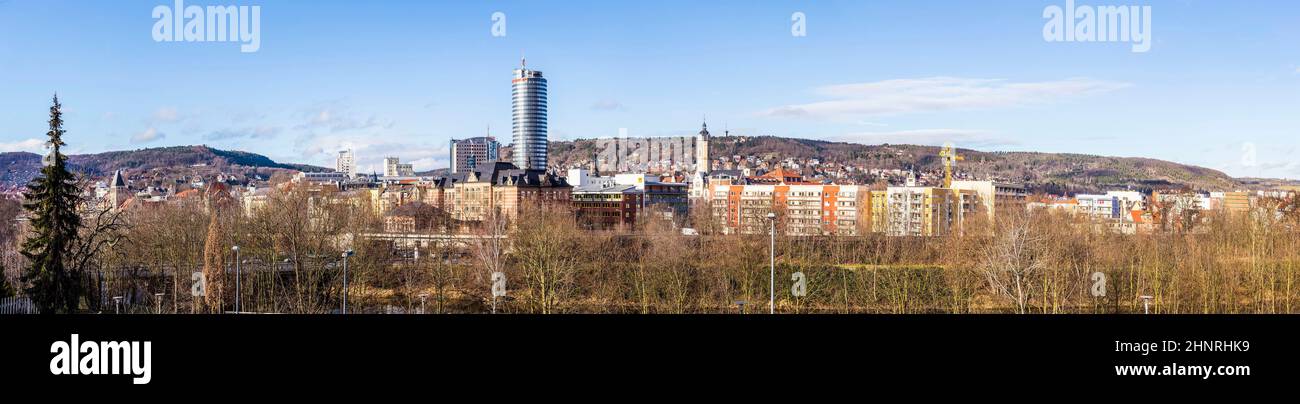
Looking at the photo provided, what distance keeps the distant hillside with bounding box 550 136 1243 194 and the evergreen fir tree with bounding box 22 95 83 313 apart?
5102cm

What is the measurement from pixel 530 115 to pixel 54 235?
375ft

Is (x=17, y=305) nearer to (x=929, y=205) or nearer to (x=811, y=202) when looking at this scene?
(x=929, y=205)

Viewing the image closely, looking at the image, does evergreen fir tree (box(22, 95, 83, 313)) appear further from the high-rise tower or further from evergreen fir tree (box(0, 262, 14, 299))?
the high-rise tower

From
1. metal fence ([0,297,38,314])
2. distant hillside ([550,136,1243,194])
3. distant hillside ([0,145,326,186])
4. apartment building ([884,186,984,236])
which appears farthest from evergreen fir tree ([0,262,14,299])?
distant hillside ([550,136,1243,194])

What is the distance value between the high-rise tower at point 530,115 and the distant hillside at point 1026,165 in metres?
34.2

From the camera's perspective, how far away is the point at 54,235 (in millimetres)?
16625

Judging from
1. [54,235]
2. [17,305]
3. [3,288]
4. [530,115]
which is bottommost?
[17,305]

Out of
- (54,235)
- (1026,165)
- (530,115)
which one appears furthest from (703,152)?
(54,235)

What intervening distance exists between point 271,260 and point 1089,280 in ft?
60.8

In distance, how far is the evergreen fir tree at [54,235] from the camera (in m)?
16.1
